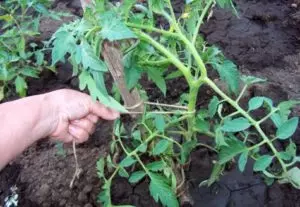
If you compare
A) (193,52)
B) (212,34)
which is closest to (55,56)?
(193,52)

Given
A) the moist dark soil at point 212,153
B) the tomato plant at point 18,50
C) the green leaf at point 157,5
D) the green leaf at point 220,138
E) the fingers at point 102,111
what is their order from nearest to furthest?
the green leaf at point 157,5 < the green leaf at point 220,138 < the fingers at point 102,111 < the moist dark soil at point 212,153 < the tomato plant at point 18,50

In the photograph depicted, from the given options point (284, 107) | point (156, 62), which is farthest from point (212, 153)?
point (156, 62)

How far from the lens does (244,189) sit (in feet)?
4.74

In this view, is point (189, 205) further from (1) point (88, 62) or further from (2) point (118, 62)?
(1) point (88, 62)

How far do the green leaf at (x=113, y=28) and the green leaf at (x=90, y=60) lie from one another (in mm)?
46

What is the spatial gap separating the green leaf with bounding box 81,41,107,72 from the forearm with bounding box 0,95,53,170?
0.40m

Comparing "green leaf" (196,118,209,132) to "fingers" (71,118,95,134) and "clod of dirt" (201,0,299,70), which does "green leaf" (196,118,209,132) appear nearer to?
"fingers" (71,118,95,134)

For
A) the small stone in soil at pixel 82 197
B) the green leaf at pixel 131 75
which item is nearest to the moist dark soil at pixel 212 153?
the small stone in soil at pixel 82 197

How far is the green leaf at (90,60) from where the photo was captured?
33.8 inches

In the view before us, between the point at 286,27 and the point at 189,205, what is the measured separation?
3.86ft

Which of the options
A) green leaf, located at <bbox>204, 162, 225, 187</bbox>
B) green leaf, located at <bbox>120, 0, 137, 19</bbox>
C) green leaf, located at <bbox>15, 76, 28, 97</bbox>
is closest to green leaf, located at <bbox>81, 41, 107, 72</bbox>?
green leaf, located at <bbox>120, 0, 137, 19</bbox>

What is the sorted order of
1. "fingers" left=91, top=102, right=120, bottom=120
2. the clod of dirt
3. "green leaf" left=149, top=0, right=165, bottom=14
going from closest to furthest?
1. "green leaf" left=149, top=0, right=165, bottom=14
2. "fingers" left=91, top=102, right=120, bottom=120
3. the clod of dirt

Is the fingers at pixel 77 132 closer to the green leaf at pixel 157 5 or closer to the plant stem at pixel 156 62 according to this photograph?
the plant stem at pixel 156 62

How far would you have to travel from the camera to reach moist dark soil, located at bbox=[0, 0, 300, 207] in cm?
145
